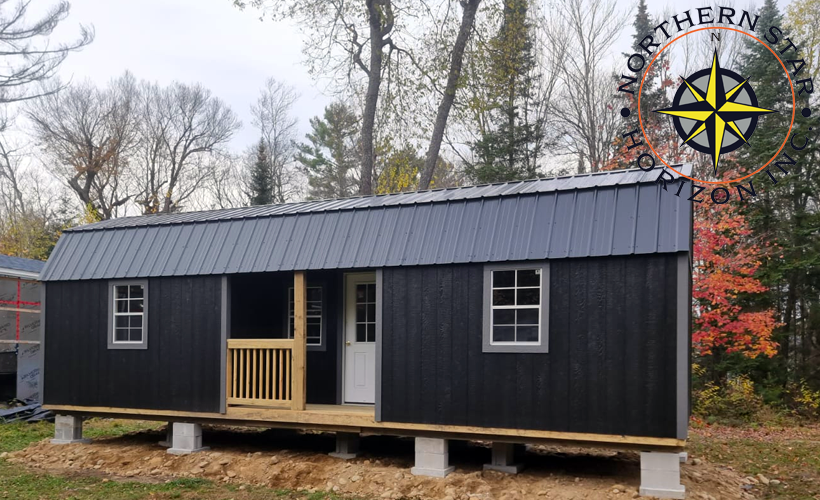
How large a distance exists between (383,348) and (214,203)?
27.1 m

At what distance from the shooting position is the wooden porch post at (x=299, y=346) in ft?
32.2

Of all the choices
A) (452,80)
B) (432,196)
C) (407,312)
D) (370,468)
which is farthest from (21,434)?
(452,80)

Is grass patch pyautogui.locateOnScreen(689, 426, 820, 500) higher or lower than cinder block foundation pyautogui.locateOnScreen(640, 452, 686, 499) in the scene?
lower

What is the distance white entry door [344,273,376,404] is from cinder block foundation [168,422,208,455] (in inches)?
83.7

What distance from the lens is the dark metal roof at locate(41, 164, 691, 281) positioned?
26.3 feet

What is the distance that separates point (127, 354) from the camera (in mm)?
11078

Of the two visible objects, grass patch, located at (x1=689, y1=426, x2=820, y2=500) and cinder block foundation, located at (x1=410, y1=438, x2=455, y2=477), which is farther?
grass patch, located at (x1=689, y1=426, x2=820, y2=500)

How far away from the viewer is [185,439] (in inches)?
419

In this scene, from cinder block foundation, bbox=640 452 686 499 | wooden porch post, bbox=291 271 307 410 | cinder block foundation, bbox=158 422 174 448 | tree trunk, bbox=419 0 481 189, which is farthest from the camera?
tree trunk, bbox=419 0 481 189

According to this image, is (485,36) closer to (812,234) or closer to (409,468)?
(812,234)

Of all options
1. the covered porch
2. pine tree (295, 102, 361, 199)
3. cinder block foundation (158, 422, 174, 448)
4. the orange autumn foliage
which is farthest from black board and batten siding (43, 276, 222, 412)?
pine tree (295, 102, 361, 199)

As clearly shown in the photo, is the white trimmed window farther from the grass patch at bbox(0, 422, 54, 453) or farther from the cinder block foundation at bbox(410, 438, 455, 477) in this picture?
the grass patch at bbox(0, 422, 54, 453)

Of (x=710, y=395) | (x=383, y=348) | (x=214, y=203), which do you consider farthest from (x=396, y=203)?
(x=214, y=203)

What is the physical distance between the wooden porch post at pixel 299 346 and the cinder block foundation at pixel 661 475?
14.3 ft
